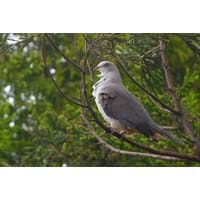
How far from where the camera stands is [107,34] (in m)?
5.22

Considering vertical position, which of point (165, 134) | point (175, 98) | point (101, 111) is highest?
point (175, 98)

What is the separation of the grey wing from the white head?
2.7 inches

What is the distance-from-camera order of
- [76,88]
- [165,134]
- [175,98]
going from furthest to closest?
[76,88] < [175,98] < [165,134]

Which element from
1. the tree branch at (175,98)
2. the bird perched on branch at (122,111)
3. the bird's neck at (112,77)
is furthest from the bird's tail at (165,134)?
the bird's neck at (112,77)

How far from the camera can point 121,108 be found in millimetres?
5117

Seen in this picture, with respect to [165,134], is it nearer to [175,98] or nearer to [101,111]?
[175,98]

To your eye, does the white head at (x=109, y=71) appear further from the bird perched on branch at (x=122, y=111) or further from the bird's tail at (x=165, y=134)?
the bird's tail at (x=165, y=134)

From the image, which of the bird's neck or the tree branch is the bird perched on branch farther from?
the tree branch

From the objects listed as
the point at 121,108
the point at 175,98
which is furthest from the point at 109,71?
the point at 175,98

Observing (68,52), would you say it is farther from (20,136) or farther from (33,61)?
(20,136)

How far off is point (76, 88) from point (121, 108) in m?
0.35

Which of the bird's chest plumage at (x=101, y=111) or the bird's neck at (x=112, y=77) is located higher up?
the bird's neck at (x=112, y=77)

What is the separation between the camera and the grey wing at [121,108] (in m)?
5.11
